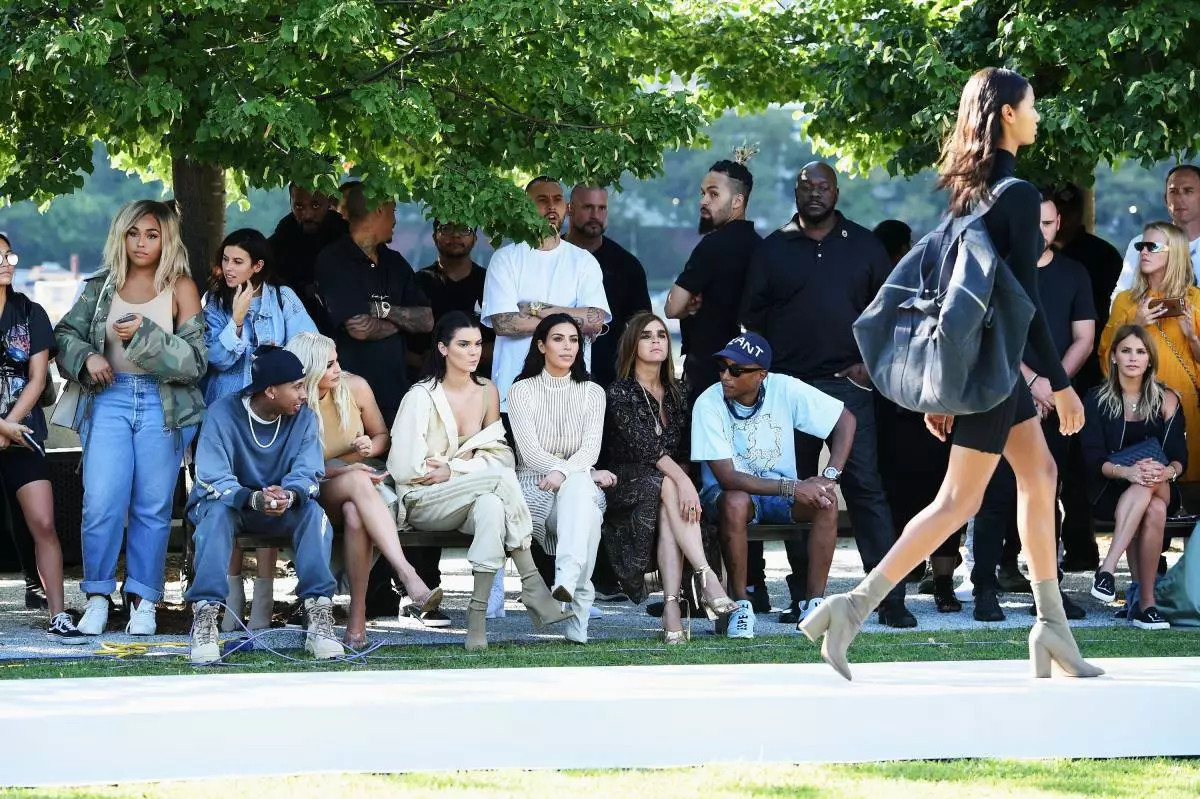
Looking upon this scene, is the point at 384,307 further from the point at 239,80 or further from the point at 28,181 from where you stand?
the point at 28,181

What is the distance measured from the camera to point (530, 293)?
31.0ft

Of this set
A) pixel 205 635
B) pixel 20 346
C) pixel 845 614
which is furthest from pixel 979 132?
pixel 20 346

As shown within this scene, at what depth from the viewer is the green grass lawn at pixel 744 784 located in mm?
5004

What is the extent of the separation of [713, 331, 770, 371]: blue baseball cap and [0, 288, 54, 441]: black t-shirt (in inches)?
133

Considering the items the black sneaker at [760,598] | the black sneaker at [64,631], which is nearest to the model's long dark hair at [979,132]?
the black sneaker at [760,598]

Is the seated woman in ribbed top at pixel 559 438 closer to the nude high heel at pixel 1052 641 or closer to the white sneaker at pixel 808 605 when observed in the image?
the white sneaker at pixel 808 605

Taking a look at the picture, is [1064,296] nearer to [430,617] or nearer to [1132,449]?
[1132,449]

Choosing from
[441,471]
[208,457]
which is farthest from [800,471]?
[208,457]

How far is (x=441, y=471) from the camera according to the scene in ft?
27.8

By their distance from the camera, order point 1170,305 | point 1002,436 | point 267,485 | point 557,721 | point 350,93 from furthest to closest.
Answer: point 1170,305, point 350,93, point 267,485, point 1002,436, point 557,721

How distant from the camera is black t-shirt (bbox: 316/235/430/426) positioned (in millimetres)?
9203

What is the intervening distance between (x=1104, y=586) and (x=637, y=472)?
2.56 meters

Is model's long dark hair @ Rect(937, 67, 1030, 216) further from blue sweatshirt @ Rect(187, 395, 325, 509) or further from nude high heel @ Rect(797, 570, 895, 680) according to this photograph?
blue sweatshirt @ Rect(187, 395, 325, 509)

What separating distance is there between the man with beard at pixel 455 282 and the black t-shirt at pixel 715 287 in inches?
47.6
